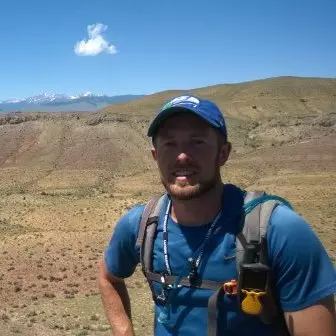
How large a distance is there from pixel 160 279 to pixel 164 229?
31 centimetres

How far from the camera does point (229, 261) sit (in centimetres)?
272

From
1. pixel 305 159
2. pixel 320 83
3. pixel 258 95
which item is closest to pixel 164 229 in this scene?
pixel 305 159

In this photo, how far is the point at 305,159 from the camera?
48.3 meters

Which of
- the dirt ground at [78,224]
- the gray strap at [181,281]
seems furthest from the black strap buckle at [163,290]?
the dirt ground at [78,224]

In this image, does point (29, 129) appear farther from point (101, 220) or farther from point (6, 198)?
point (101, 220)

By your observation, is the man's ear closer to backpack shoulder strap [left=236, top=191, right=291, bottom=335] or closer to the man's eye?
the man's eye

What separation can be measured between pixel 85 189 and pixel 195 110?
143ft

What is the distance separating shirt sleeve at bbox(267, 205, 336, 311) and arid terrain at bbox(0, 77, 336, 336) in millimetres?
10171

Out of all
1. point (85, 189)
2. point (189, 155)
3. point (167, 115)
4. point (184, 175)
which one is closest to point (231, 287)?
point (184, 175)

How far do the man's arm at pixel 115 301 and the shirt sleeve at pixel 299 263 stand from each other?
138cm

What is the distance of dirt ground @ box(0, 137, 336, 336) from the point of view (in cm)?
1362

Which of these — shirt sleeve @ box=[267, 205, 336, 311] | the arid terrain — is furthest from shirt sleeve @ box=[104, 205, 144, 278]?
the arid terrain

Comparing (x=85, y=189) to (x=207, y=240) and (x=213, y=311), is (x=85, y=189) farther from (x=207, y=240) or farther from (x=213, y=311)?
(x=213, y=311)

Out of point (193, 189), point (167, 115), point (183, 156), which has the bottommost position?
point (193, 189)
